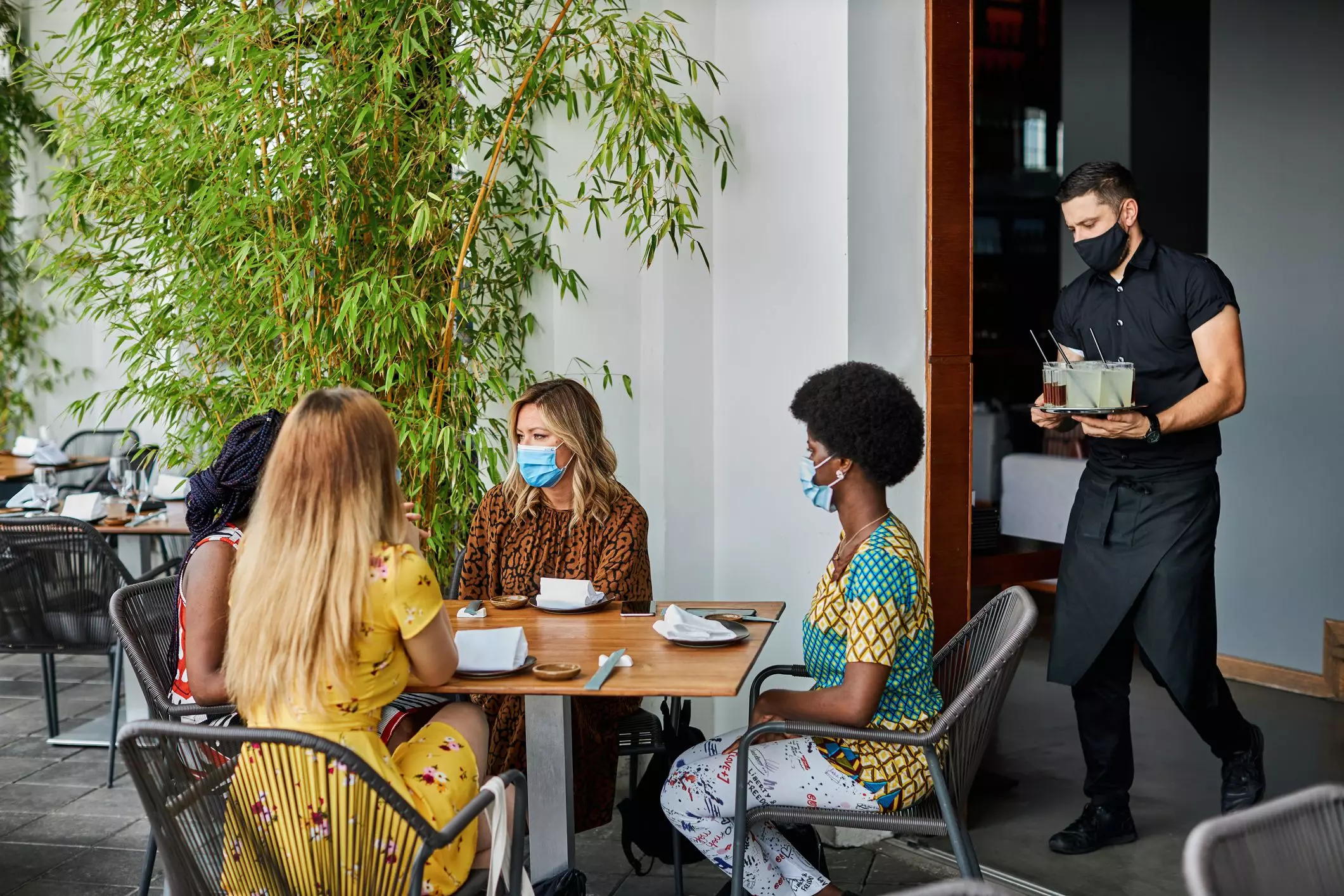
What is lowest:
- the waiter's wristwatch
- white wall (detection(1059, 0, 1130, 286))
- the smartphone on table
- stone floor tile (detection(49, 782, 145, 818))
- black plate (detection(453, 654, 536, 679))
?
stone floor tile (detection(49, 782, 145, 818))

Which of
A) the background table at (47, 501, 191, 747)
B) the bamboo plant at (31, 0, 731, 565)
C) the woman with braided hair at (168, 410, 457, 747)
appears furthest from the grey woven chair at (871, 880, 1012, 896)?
the background table at (47, 501, 191, 747)

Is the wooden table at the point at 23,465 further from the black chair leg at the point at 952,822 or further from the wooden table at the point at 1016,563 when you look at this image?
the black chair leg at the point at 952,822

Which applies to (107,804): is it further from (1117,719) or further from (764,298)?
(1117,719)

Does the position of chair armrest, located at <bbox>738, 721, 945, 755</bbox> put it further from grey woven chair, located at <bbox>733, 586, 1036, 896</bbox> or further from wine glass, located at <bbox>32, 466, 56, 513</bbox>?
wine glass, located at <bbox>32, 466, 56, 513</bbox>

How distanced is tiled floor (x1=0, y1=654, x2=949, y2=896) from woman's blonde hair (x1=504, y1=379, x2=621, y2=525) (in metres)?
0.99

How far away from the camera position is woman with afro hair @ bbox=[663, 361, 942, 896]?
2.36 metres

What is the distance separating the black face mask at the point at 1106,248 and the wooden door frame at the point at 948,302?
0.44m

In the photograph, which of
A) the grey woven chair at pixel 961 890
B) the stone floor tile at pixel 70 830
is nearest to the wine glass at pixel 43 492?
the stone floor tile at pixel 70 830

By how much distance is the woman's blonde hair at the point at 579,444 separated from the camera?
3229 mm

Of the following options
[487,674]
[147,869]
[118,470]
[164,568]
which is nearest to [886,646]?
[487,674]

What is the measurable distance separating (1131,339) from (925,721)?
133 centimetres

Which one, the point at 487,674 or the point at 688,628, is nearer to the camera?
the point at 487,674

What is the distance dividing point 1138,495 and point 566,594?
152cm

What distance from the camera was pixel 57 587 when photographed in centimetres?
409
